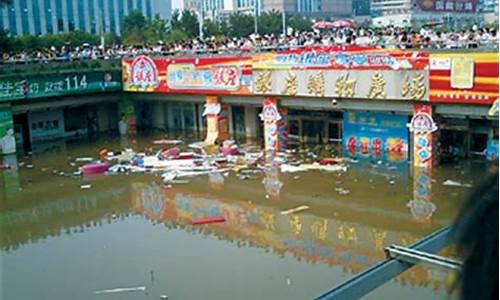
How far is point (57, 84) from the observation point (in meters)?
28.7

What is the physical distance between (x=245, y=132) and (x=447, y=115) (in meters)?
10.3

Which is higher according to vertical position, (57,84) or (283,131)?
(57,84)

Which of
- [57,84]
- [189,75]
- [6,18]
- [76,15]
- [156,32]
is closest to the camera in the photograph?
[189,75]

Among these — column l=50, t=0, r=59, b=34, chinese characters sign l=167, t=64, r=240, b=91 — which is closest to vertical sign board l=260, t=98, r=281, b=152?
chinese characters sign l=167, t=64, r=240, b=91

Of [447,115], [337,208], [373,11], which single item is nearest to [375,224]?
[337,208]

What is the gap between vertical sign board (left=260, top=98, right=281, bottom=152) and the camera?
25156 millimetres

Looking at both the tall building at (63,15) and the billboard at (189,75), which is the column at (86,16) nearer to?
the tall building at (63,15)

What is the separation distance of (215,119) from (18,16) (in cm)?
4881

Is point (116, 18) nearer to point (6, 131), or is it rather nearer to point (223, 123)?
point (6, 131)

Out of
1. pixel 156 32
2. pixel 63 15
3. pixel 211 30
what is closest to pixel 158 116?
pixel 156 32

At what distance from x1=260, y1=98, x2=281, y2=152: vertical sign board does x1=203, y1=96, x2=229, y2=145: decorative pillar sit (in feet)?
9.33

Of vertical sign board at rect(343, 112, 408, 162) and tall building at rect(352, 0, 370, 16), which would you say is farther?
tall building at rect(352, 0, 370, 16)

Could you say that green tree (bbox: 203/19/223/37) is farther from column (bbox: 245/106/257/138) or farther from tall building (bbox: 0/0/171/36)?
column (bbox: 245/106/257/138)

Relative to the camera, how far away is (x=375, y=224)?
1566 cm
